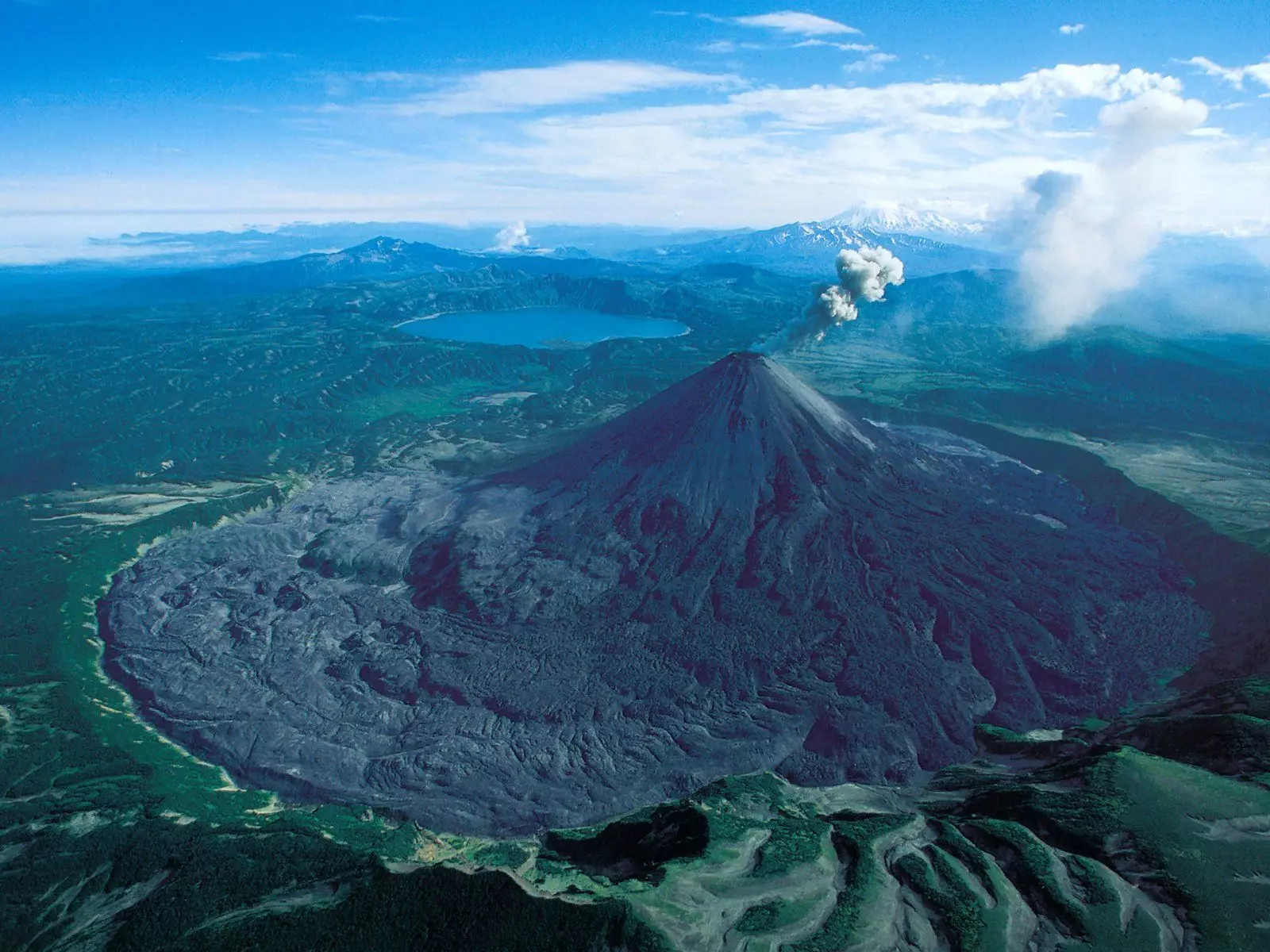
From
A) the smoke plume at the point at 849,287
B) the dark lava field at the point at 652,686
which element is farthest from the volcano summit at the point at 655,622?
the smoke plume at the point at 849,287

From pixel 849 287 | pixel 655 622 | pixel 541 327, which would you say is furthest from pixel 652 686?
pixel 541 327

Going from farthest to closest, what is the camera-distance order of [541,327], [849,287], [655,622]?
[541,327], [849,287], [655,622]

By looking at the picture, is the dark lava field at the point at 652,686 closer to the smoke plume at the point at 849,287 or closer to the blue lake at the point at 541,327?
the smoke plume at the point at 849,287

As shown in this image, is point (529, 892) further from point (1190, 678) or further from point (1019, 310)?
point (1019, 310)

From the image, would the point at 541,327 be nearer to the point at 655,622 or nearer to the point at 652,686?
the point at 655,622

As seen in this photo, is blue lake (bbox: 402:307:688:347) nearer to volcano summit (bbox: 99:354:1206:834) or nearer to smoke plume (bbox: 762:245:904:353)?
smoke plume (bbox: 762:245:904:353)

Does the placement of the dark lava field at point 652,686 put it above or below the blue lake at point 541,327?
below
